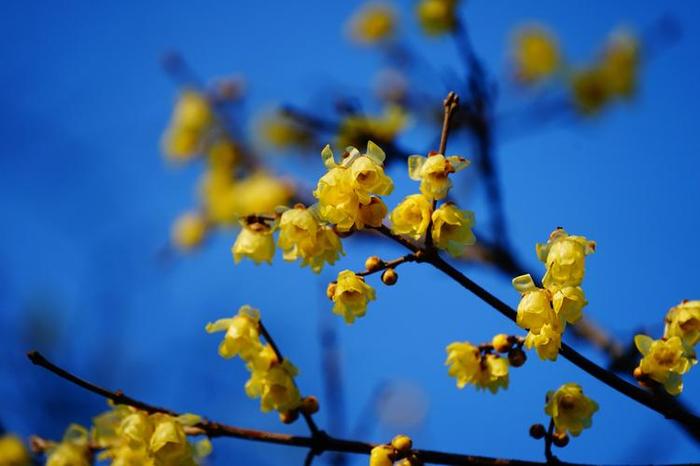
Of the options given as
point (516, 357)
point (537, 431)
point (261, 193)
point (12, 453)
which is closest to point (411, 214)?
point (516, 357)

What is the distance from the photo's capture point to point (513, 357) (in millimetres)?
1874

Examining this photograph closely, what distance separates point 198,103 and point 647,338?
452 centimetres

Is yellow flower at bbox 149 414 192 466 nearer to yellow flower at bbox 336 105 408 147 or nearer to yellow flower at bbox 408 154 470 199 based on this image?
yellow flower at bbox 408 154 470 199

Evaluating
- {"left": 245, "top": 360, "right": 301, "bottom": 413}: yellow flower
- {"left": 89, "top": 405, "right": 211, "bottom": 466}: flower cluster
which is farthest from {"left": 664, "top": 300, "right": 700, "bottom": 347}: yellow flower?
{"left": 89, "top": 405, "right": 211, "bottom": 466}: flower cluster

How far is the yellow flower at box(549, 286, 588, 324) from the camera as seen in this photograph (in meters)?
1.65

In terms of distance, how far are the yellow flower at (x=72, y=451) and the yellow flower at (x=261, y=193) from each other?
8.60ft

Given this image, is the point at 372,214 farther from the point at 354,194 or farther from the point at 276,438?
the point at 276,438

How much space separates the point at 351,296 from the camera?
6.16 ft

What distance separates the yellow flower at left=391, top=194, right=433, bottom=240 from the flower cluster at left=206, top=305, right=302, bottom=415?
60 centimetres

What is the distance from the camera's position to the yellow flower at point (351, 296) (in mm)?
1805

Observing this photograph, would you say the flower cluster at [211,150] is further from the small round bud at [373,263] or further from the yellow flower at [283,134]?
the small round bud at [373,263]

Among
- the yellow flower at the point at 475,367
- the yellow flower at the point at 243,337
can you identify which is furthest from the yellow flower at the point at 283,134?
the yellow flower at the point at 475,367

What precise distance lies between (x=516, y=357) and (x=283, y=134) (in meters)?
4.50

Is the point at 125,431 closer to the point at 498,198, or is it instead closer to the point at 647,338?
the point at 647,338
